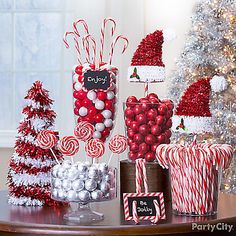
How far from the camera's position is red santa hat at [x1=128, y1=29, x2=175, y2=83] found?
2.59 metres

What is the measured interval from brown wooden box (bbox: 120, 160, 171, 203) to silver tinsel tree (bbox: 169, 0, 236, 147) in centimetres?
162

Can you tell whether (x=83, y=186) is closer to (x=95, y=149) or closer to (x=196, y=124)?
(x=95, y=149)

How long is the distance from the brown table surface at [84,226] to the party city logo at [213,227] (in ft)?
0.04

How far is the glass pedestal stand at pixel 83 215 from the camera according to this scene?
2.13 meters

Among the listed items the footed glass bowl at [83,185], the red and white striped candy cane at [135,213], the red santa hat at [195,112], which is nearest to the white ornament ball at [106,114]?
the red santa hat at [195,112]

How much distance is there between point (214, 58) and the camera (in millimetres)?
4098

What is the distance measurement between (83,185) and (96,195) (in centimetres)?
5

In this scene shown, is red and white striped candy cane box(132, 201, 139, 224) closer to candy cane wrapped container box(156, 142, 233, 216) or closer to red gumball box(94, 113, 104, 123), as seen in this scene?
candy cane wrapped container box(156, 142, 233, 216)

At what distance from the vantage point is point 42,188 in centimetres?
240

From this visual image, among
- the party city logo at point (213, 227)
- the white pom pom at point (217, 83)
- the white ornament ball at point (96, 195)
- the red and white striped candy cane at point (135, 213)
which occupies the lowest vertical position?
the party city logo at point (213, 227)

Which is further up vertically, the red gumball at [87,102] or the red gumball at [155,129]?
the red gumball at [87,102]

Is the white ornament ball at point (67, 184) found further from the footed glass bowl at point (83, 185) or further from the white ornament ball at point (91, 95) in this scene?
the white ornament ball at point (91, 95)

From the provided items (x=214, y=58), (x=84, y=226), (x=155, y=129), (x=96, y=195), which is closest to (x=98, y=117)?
(x=155, y=129)

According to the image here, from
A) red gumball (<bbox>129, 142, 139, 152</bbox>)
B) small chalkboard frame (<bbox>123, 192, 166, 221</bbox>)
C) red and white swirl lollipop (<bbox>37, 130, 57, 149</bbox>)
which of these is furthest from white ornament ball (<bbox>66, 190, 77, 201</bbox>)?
red gumball (<bbox>129, 142, 139, 152</bbox>)
